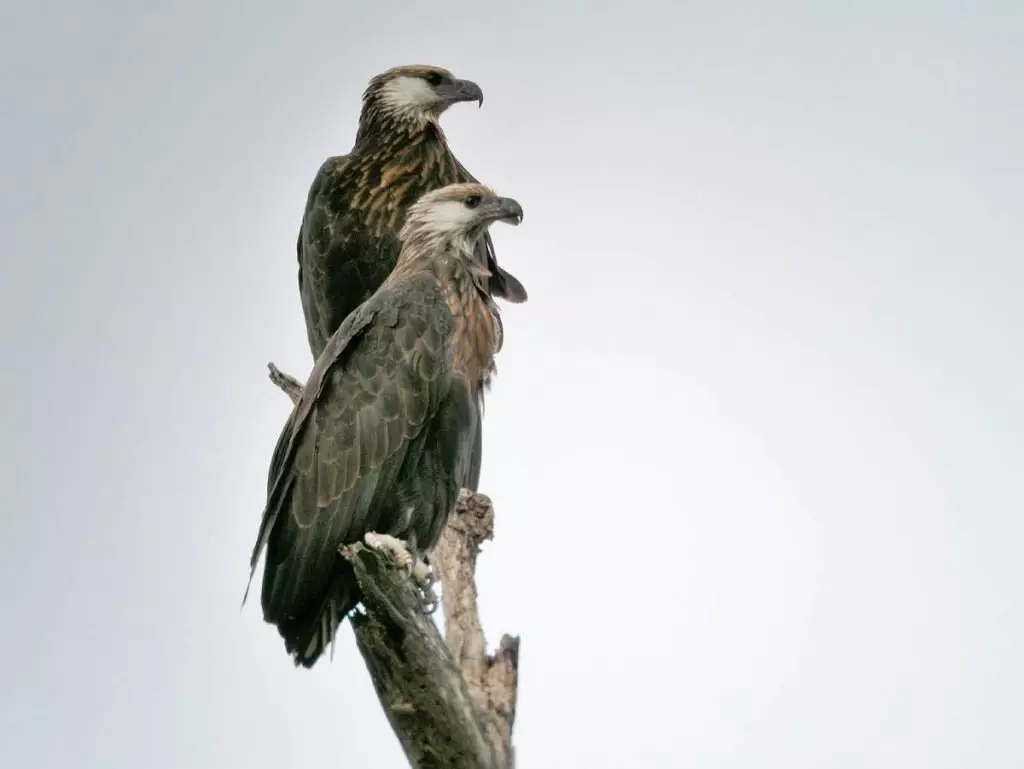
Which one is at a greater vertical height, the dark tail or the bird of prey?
the bird of prey

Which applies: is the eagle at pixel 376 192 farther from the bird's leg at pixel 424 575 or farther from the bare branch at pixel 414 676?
the bare branch at pixel 414 676

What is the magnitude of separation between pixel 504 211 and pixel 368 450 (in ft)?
5.48

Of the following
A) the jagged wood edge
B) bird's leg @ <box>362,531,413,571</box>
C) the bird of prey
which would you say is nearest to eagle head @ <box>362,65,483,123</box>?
the bird of prey

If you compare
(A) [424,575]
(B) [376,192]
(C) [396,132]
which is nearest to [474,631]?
(A) [424,575]

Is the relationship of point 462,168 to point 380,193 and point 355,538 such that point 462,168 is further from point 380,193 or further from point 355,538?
point 355,538

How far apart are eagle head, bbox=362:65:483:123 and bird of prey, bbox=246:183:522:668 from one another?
2.50 metres

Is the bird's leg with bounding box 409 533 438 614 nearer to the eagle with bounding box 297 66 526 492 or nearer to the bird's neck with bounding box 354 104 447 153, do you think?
the eagle with bounding box 297 66 526 492

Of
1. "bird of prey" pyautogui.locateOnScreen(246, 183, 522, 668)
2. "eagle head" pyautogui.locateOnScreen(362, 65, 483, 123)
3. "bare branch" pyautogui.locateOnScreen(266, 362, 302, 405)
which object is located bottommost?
"bird of prey" pyautogui.locateOnScreen(246, 183, 522, 668)

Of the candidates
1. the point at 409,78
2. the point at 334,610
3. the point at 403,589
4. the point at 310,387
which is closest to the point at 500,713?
the point at 403,589

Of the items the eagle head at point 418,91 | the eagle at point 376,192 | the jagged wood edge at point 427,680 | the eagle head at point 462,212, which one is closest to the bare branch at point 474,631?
the jagged wood edge at point 427,680

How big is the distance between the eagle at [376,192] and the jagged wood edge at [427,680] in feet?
10.4

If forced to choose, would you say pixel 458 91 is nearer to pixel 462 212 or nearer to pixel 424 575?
pixel 462 212

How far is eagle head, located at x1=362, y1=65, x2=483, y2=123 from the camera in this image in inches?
388

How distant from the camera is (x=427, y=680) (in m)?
5.99
